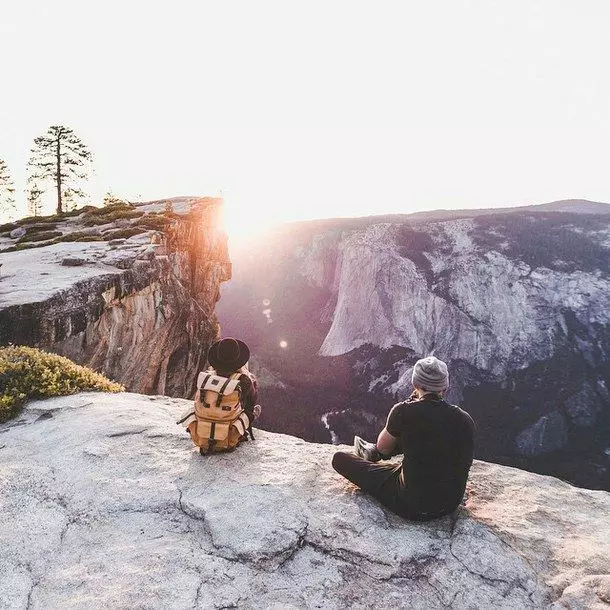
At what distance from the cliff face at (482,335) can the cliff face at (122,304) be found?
102 feet

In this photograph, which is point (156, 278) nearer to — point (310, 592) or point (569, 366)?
point (310, 592)

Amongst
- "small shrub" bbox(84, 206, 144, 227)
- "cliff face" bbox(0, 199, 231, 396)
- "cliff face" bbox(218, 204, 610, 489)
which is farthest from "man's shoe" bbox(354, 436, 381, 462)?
"cliff face" bbox(218, 204, 610, 489)

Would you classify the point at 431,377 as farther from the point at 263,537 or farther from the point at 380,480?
the point at 263,537

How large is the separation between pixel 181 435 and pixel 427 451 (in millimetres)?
4773

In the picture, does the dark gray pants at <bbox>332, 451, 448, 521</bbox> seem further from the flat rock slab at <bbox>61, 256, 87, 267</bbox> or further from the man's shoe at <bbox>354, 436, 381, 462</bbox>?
the flat rock slab at <bbox>61, 256, 87, 267</bbox>

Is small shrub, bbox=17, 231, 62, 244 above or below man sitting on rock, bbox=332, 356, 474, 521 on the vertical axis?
above

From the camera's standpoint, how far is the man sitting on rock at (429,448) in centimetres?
471

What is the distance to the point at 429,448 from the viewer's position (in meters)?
4.70

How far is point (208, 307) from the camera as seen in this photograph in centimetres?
3672

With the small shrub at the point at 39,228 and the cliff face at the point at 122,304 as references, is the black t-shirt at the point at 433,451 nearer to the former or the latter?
the cliff face at the point at 122,304

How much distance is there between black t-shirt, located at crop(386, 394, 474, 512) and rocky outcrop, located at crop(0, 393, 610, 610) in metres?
0.46

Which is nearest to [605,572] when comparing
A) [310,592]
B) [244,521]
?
[310,592]

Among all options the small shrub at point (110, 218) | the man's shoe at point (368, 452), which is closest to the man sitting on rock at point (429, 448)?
the man's shoe at point (368, 452)

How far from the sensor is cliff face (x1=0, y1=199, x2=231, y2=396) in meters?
13.6
